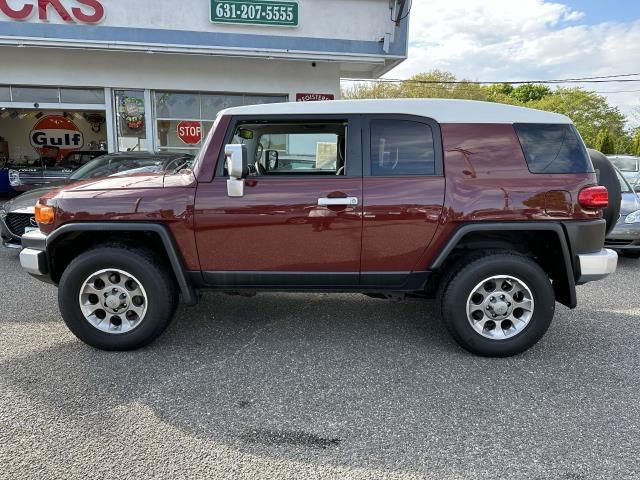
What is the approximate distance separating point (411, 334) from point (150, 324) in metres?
2.13

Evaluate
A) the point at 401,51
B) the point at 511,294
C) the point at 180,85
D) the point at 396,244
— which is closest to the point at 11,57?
the point at 180,85

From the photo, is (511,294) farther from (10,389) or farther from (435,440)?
(10,389)

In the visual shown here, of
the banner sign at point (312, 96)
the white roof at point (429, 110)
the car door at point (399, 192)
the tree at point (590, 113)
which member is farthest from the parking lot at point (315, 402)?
the tree at point (590, 113)

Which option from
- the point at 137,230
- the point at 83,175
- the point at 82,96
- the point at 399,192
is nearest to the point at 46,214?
the point at 137,230

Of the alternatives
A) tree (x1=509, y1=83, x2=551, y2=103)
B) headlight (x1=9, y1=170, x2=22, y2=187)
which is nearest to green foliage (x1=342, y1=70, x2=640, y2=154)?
tree (x1=509, y1=83, x2=551, y2=103)

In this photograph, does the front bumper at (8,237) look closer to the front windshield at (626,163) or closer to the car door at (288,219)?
the car door at (288,219)

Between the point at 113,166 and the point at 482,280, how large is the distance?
227 inches

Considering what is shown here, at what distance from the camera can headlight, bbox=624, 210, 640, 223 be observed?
21.8ft

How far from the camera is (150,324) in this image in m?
3.60

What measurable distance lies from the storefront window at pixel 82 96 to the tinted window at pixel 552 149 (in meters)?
10.6

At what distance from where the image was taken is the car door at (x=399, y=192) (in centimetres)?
346

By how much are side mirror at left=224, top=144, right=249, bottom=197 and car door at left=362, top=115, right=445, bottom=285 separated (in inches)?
34.7

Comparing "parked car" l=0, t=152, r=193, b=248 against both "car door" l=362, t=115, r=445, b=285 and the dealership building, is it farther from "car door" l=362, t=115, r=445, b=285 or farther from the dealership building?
the dealership building

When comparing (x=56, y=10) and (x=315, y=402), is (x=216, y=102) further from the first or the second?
(x=315, y=402)
